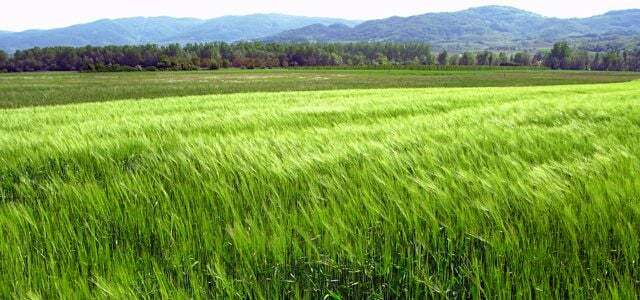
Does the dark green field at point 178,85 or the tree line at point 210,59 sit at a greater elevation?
the tree line at point 210,59

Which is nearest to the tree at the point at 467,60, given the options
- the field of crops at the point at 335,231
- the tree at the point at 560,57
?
the tree at the point at 560,57

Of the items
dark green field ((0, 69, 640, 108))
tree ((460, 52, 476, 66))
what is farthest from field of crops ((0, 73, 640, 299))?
tree ((460, 52, 476, 66))

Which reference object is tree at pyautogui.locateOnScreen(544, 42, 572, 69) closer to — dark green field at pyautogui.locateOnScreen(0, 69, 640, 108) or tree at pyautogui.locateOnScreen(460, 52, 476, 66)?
tree at pyautogui.locateOnScreen(460, 52, 476, 66)

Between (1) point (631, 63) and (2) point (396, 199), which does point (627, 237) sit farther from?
(1) point (631, 63)

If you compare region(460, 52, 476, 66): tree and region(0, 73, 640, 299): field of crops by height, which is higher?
region(460, 52, 476, 66): tree

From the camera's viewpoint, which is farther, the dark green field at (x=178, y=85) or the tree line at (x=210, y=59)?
the tree line at (x=210, y=59)

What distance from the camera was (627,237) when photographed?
5.02 feet

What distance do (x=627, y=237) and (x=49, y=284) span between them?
1.89m

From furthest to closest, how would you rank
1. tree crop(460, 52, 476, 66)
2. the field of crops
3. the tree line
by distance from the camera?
tree crop(460, 52, 476, 66), the tree line, the field of crops

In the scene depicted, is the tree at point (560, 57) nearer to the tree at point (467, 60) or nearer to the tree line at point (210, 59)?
the tree line at point (210, 59)

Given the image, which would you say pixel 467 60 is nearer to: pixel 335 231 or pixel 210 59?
pixel 210 59

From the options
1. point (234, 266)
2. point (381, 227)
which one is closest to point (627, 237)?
point (381, 227)

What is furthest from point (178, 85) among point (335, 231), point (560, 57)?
point (560, 57)

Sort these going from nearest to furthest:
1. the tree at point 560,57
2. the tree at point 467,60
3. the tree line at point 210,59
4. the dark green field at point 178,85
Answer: the dark green field at point 178,85 → the tree line at point 210,59 → the tree at point 560,57 → the tree at point 467,60
